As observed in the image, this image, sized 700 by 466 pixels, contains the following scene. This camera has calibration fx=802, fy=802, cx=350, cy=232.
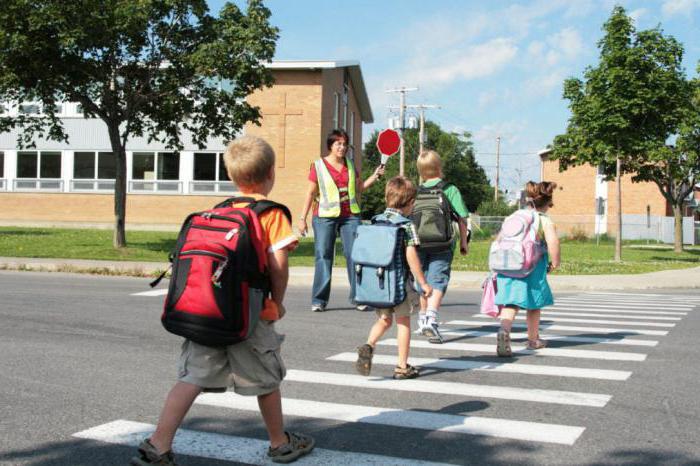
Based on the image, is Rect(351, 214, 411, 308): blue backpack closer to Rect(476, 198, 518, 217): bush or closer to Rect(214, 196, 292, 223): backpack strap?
Rect(214, 196, 292, 223): backpack strap

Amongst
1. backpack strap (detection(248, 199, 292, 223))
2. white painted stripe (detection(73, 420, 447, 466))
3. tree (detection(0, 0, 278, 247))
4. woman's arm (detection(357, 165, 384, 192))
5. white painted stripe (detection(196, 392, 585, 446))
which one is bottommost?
white painted stripe (detection(73, 420, 447, 466))

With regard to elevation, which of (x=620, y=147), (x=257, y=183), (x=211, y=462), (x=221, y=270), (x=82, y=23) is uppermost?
(x=82, y=23)

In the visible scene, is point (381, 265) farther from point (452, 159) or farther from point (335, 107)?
point (452, 159)

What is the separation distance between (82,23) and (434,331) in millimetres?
14951

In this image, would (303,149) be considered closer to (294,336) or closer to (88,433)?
(294,336)

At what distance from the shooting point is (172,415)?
351 cm

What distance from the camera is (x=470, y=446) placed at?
→ 162 inches

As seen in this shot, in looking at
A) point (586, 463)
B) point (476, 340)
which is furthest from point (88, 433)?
point (476, 340)

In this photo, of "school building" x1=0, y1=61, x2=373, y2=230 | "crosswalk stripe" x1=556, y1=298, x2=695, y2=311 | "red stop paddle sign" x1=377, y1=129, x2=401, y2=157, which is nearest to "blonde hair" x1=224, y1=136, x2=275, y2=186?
"crosswalk stripe" x1=556, y1=298, x2=695, y2=311

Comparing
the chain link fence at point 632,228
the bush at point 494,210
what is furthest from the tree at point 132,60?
the bush at point 494,210

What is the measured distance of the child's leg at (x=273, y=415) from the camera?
12.1 feet

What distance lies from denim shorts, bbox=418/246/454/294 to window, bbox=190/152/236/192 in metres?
30.1

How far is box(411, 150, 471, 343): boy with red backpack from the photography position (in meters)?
7.47

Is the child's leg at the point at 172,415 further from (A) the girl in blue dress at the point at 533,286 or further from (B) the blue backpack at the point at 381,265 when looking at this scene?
(A) the girl in blue dress at the point at 533,286
